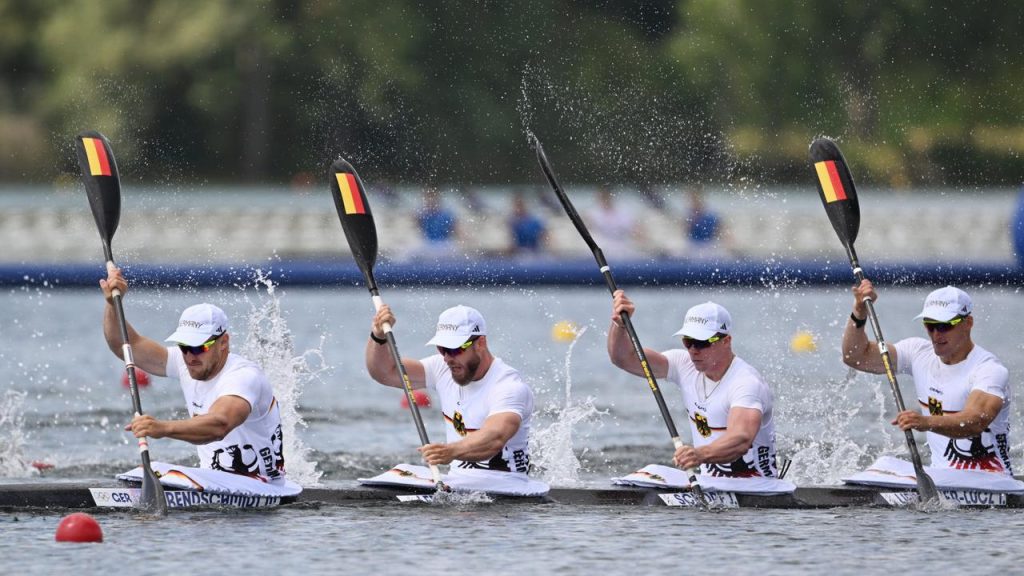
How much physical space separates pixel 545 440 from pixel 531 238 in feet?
42.4

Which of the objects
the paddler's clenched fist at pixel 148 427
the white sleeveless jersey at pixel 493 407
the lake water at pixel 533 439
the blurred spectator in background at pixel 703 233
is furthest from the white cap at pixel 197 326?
the blurred spectator in background at pixel 703 233

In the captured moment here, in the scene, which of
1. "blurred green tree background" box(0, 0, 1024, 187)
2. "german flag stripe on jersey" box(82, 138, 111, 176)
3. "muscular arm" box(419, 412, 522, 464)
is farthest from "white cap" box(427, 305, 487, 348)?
"blurred green tree background" box(0, 0, 1024, 187)

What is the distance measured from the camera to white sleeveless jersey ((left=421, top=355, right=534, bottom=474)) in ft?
36.1

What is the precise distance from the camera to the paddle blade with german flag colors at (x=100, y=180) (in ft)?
39.8

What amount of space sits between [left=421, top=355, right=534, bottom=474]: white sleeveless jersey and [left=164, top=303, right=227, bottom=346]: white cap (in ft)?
4.66

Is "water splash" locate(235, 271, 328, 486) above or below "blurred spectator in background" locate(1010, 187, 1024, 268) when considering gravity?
below

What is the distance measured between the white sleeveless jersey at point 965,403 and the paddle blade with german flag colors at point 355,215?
374cm

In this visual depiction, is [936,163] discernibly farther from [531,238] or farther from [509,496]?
[509,496]

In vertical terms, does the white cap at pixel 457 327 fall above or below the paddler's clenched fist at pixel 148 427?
above

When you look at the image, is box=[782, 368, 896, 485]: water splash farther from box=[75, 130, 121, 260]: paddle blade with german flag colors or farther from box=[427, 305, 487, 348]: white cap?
box=[75, 130, 121, 260]: paddle blade with german flag colors

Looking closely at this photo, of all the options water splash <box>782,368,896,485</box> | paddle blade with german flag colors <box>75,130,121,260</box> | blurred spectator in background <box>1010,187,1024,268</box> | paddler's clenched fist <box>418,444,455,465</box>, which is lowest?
water splash <box>782,368,896,485</box>

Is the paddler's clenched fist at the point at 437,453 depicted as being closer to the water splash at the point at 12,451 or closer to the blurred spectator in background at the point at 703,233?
the water splash at the point at 12,451

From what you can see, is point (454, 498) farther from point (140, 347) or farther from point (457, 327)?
point (140, 347)

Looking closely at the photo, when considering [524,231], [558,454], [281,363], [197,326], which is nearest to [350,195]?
[281,363]
